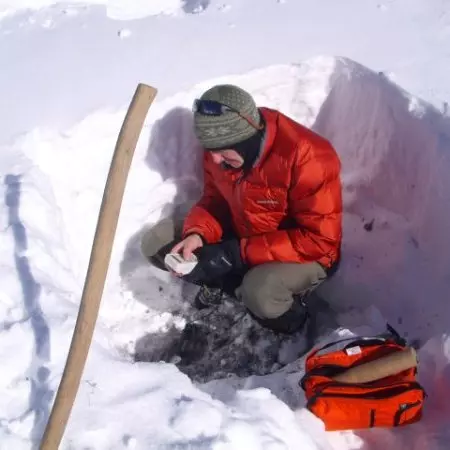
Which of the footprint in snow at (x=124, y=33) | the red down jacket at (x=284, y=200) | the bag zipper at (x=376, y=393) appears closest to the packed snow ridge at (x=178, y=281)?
the bag zipper at (x=376, y=393)

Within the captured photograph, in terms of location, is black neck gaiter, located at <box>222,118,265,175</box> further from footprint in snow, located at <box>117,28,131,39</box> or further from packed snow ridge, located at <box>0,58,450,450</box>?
footprint in snow, located at <box>117,28,131,39</box>

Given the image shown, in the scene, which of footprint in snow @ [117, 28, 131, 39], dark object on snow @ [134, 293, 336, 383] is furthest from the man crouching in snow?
footprint in snow @ [117, 28, 131, 39]

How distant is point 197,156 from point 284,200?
833 millimetres

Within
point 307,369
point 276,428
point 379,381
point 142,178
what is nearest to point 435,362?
point 379,381

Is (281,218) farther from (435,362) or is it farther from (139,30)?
(139,30)

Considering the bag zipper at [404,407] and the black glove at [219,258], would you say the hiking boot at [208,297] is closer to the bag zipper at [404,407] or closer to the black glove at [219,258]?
the black glove at [219,258]

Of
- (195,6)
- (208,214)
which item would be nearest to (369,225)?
(208,214)

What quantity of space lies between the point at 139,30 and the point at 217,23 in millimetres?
510

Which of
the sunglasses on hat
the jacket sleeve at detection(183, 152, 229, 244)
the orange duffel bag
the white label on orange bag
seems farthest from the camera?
the jacket sleeve at detection(183, 152, 229, 244)

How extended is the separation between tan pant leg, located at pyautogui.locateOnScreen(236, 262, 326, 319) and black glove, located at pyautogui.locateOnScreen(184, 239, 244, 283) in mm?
131

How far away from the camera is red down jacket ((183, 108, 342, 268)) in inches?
117

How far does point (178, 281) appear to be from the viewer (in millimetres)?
3938

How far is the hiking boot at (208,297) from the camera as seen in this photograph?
3709mm

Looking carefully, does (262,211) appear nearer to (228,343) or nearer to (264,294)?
(264,294)
